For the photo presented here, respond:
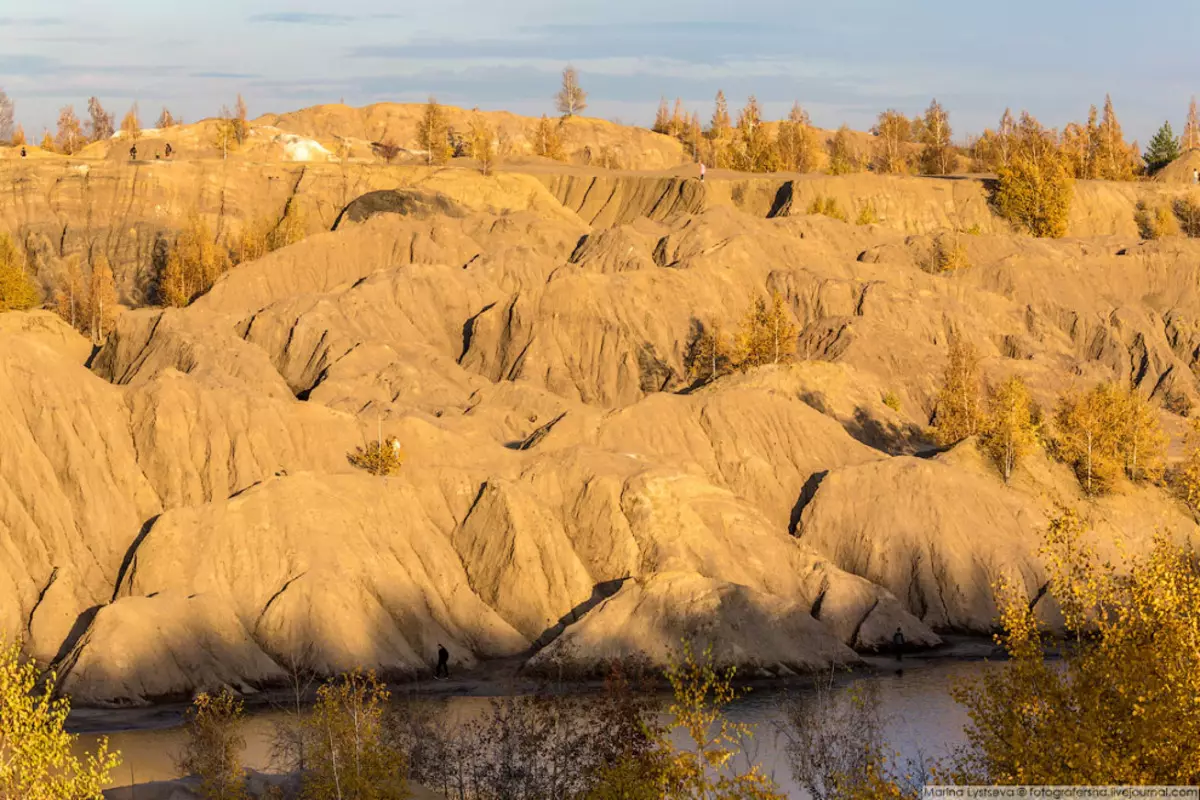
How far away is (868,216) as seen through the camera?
488 feet

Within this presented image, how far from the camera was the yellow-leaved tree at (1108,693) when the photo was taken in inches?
1187

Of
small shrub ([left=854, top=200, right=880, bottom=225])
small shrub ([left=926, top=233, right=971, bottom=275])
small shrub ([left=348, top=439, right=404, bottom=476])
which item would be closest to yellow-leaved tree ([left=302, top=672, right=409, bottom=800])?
small shrub ([left=348, top=439, right=404, bottom=476])

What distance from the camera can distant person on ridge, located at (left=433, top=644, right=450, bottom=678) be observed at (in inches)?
2662

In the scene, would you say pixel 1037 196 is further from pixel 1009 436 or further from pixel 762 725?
pixel 762 725

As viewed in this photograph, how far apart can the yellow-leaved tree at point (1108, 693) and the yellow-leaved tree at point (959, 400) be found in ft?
197

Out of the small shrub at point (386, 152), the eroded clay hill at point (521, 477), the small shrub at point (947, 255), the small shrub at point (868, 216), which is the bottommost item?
the eroded clay hill at point (521, 477)

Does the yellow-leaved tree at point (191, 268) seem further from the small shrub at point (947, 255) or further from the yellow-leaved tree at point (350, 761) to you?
the yellow-leaved tree at point (350, 761)

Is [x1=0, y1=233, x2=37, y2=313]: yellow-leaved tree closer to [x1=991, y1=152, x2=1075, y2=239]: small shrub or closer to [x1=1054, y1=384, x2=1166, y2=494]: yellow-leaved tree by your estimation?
[x1=1054, y1=384, x2=1166, y2=494]: yellow-leaved tree

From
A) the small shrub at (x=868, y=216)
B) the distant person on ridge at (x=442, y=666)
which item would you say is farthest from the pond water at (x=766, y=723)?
the small shrub at (x=868, y=216)

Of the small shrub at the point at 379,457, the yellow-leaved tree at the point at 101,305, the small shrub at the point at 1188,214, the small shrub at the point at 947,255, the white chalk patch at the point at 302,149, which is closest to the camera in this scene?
the small shrub at the point at 379,457

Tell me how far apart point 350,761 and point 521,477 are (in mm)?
34743

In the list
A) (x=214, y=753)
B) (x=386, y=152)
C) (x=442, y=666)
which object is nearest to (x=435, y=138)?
(x=386, y=152)

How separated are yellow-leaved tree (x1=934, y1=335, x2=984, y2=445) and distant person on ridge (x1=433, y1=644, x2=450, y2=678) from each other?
34.7 meters

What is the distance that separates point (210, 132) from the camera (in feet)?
583
